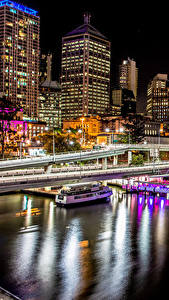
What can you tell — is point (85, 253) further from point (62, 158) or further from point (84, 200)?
point (62, 158)

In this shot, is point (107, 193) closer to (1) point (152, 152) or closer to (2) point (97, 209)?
(2) point (97, 209)

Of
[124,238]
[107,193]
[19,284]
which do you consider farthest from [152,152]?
[19,284]

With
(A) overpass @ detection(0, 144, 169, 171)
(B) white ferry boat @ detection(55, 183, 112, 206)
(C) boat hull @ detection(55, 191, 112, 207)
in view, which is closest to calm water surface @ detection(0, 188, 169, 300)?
(C) boat hull @ detection(55, 191, 112, 207)

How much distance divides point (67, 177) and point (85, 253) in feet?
81.3

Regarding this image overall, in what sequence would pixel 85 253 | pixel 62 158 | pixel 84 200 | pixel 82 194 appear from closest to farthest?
1. pixel 85 253
2. pixel 84 200
3. pixel 82 194
4. pixel 62 158

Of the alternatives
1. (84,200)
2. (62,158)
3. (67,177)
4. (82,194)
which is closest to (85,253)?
(67,177)

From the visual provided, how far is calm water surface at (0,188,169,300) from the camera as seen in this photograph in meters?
30.0

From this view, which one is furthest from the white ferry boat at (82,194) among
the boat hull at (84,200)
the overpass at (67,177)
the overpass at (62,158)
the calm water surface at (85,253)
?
the overpass at (62,158)

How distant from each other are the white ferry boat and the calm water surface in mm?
2858

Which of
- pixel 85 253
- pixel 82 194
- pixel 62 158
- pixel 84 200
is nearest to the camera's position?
pixel 85 253

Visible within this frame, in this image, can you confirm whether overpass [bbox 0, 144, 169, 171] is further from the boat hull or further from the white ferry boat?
the boat hull

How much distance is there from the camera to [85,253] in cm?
3841

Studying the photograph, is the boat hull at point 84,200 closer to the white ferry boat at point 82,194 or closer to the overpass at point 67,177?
the white ferry boat at point 82,194

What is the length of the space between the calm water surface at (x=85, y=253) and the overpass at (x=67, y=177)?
5.20 meters
